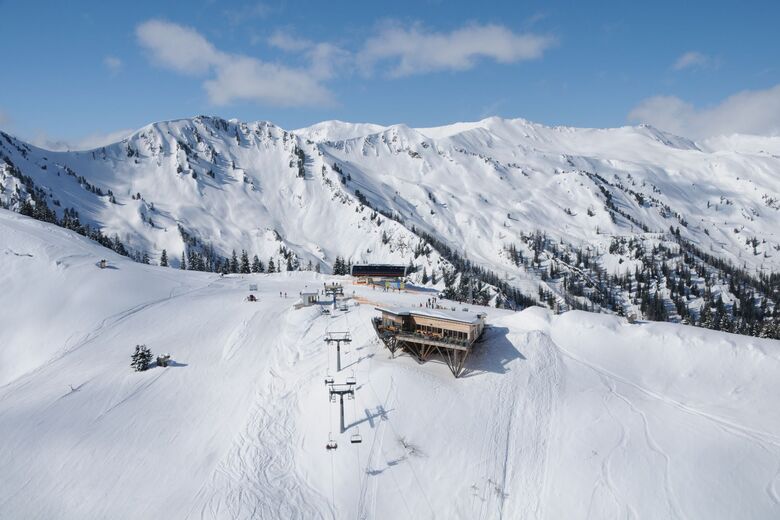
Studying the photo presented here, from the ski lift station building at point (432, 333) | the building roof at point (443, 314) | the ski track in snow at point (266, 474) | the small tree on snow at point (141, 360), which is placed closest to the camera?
the ski track in snow at point (266, 474)

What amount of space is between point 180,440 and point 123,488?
16.0ft

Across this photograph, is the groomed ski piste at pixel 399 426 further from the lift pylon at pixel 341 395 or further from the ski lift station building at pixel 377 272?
the ski lift station building at pixel 377 272

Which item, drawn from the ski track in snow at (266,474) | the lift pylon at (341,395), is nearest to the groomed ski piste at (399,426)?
the ski track in snow at (266,474)

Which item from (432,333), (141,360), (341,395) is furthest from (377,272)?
(341,395)

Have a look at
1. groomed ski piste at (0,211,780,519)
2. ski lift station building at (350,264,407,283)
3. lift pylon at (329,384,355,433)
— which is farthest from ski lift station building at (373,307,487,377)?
ski lift station building at (350,264,407,283)

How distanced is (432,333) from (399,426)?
31.7ft

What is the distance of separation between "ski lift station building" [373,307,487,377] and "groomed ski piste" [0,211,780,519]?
55.3 inches

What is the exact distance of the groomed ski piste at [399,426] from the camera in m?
25.9

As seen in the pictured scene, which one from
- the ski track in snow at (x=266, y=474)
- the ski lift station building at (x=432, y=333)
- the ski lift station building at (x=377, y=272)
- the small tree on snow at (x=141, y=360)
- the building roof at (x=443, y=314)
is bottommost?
the ski track in snow at (x=266, y=474)

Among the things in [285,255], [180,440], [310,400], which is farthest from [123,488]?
[285,255]

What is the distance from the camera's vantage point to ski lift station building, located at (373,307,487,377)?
36156 millimetres

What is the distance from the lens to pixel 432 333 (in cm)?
3809

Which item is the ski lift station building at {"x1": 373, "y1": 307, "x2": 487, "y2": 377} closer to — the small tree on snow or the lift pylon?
the lift pylon

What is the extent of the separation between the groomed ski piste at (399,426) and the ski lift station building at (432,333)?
4.61ft
